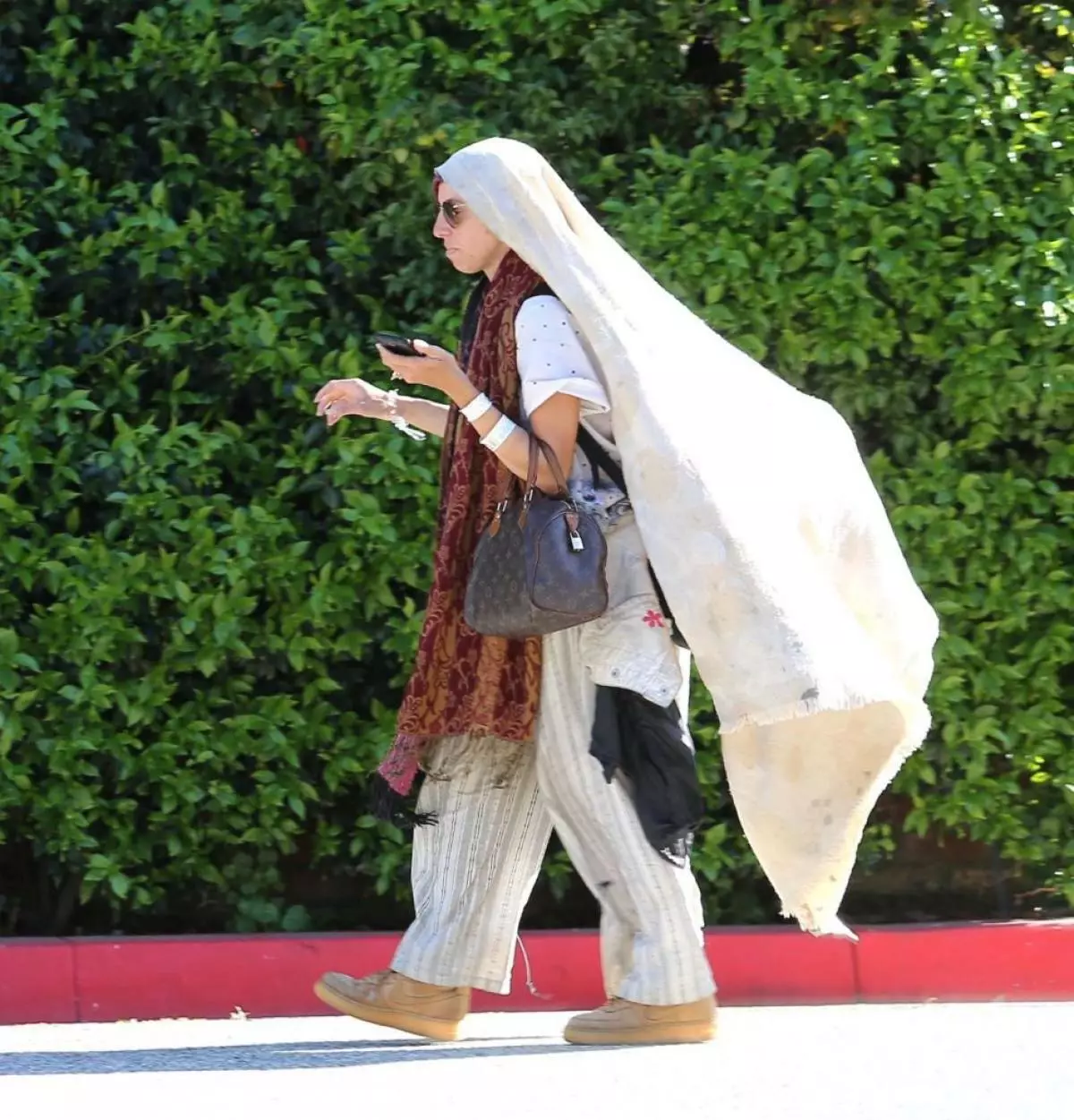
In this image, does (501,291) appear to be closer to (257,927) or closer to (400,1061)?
(400,1061)

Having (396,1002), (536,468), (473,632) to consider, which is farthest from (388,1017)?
(536,468)

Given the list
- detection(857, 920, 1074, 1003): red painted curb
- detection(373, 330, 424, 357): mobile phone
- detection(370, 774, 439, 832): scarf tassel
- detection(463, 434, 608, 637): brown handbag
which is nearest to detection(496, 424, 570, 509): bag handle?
detection(463, 434, 608, 637): brown handbag

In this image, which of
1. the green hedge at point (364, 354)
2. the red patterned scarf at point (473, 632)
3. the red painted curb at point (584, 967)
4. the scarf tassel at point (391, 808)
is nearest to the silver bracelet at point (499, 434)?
the red patterned scarf at point (473, 632)

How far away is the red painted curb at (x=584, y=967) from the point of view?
17.1ft

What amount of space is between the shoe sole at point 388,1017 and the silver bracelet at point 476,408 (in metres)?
1.24

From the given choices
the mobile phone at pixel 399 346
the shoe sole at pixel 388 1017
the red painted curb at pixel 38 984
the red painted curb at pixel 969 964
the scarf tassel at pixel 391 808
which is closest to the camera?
the mobile phone at pixel 399 346

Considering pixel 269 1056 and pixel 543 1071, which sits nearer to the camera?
pixel 543 1071

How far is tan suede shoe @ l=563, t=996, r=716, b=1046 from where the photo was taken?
4.37m

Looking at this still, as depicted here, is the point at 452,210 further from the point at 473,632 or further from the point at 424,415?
the point at 473,632

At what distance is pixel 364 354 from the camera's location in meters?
5.55

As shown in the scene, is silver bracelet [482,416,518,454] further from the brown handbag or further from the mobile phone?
the mobile phone

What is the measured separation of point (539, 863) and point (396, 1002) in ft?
1.39

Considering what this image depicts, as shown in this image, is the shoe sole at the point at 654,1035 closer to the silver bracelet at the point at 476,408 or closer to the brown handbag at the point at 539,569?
the brown handbag at the point at 539,569

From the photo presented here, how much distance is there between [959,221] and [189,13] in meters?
2.05
